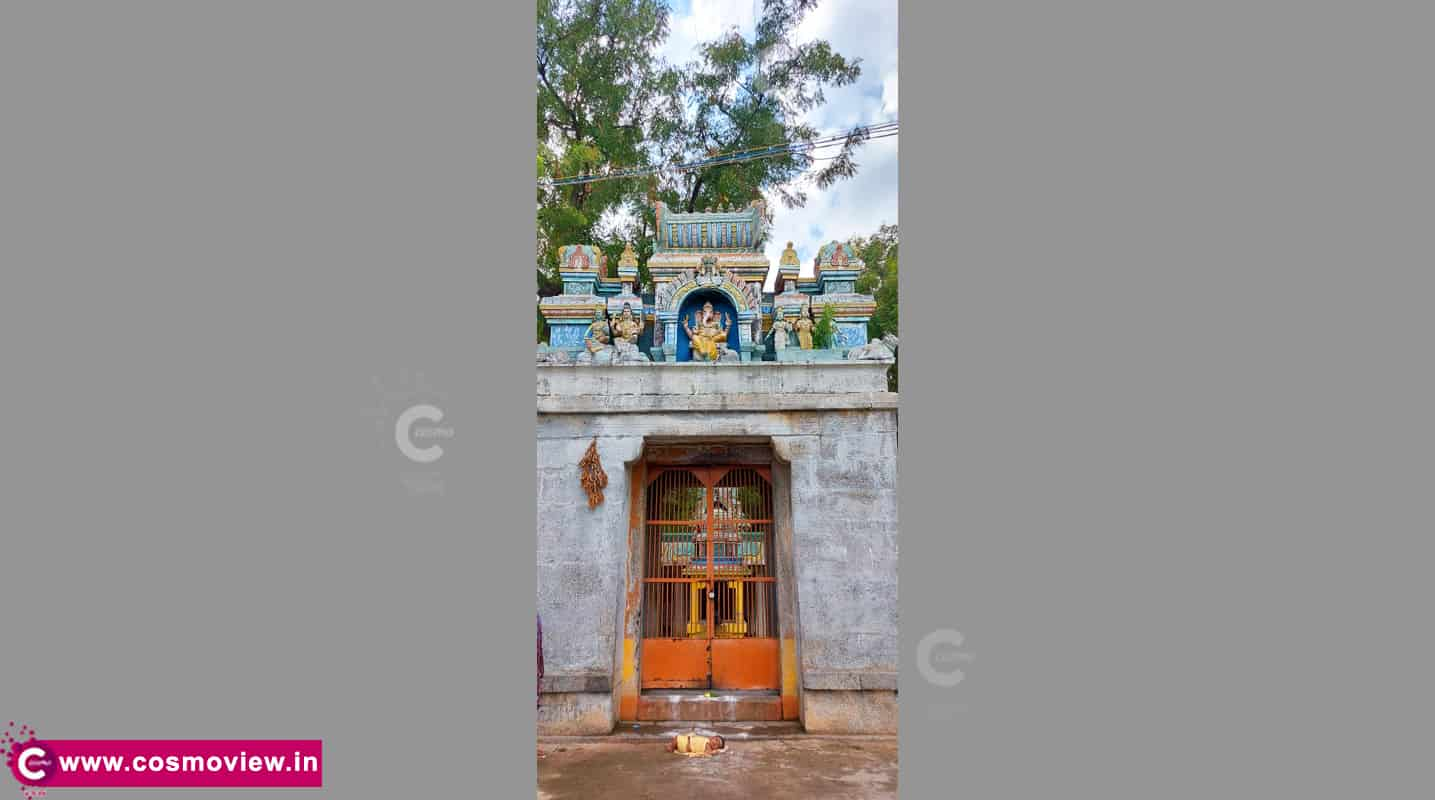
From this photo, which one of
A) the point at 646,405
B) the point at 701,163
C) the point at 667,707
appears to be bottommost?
the point at 667,707

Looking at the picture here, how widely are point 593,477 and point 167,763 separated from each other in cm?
600

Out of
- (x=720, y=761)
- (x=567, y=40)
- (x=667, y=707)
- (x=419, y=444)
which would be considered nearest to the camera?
(x=419, y=444)

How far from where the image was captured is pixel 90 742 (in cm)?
217

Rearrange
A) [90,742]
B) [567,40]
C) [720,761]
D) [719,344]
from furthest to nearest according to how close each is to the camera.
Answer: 1. [567,40]
2. [719,344]
3. [720,761]
4. [90,742]

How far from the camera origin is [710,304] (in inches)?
359

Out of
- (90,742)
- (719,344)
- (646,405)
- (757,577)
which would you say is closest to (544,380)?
(646,405)

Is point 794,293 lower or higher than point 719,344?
higher

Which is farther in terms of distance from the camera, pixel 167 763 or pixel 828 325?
pixel 828 325

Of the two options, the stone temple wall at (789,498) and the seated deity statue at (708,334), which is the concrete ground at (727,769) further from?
the seated deity statue at (708,334)

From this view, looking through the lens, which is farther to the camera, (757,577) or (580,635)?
(757,577)

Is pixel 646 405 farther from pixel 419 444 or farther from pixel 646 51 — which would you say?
pixel 646 51

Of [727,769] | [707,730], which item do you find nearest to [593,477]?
[707,730]

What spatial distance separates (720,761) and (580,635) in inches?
77.2

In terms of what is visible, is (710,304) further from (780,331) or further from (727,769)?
(727,769)
